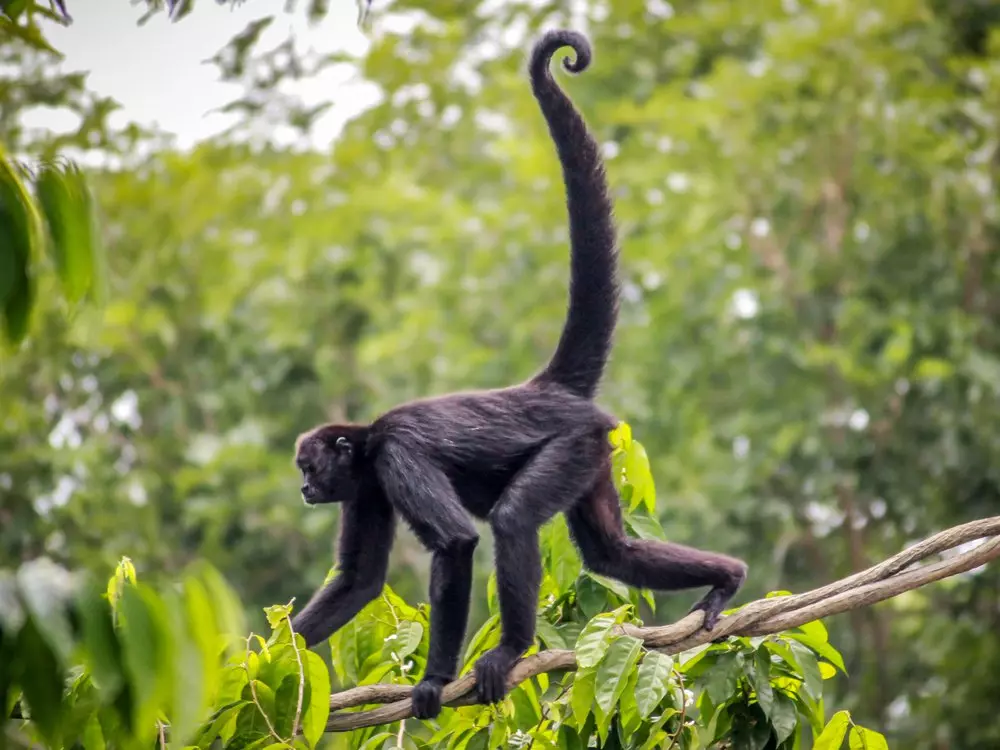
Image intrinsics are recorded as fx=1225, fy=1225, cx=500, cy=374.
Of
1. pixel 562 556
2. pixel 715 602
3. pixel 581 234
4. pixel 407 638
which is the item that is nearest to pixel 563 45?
pixel 581 234

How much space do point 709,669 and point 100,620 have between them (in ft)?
8.81

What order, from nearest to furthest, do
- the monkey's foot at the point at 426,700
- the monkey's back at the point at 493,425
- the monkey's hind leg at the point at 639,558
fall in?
the monkey's foot at the point at 426,700 → the monkey's hind leg at the point at 639,558 → the monkey's back at the point at 493,425

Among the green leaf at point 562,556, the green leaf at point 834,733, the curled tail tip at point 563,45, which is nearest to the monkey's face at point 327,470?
the green leaf at point 562,556

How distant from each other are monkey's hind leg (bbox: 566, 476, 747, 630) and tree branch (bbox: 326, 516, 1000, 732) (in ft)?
2.78

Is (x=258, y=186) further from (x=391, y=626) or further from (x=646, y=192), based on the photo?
(x=391, y=626)

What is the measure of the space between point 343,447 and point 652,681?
260 centimetres

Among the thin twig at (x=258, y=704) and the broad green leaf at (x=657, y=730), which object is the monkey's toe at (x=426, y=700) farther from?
the broad green leaf at (x=657, y=730)

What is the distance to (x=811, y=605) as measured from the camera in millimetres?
4039

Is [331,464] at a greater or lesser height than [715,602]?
greater

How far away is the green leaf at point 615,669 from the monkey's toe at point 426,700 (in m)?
0.90

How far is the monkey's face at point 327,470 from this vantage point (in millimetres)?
6008

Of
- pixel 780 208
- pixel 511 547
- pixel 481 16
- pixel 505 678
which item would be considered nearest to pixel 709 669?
pixel 505 678

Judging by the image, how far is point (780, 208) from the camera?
12.1 meters

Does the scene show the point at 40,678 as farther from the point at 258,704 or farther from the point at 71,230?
the point at 258,704
